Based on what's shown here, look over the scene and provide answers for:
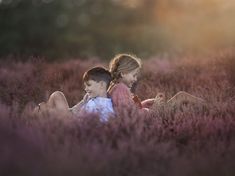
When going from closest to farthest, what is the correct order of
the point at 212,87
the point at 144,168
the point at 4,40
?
the point at 144,168 < the point at 212,87 < the point at 4,40

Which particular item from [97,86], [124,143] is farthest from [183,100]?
[124,143]

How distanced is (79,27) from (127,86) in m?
16.3

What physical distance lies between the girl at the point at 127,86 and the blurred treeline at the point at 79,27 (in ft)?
37.8

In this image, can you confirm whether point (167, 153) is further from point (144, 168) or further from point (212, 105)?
point (212, 105)

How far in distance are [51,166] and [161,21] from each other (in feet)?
62.9

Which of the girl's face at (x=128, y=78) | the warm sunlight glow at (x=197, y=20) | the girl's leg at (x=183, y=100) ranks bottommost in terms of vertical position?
the girl's leg at (x=183, y=100)

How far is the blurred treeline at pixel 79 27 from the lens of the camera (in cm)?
2077

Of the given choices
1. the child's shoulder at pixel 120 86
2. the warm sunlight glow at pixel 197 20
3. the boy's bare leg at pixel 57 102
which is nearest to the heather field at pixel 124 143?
the child's shoulder at pixel 120 86

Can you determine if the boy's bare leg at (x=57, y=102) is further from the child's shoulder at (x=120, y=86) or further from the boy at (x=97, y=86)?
the child's shoulder at (x=120, y=86)

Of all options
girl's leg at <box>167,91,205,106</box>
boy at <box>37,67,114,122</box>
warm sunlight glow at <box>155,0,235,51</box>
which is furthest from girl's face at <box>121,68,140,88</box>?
warm sunlight glow at <box>155,0,235,51</box>

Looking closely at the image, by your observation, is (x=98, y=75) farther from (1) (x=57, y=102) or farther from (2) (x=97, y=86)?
(1) (x=57, y=102)

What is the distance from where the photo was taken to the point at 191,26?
74.7 feet

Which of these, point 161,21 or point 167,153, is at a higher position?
point 161,21

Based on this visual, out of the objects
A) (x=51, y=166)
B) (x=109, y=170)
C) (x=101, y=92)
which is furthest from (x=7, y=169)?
(x=101, y=92)
